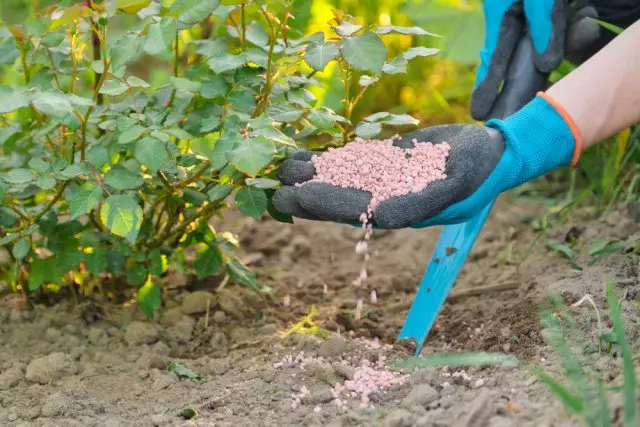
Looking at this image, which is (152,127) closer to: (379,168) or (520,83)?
(379,168)

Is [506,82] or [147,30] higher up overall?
[147,30]

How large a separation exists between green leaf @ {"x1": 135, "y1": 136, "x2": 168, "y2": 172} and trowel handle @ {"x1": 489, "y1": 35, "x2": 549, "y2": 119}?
0.80 meters

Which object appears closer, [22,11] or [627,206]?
[627,206]

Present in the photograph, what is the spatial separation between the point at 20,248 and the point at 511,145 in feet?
3.23

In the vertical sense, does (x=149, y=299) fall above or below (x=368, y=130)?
below

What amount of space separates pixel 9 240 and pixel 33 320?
30 centimetres

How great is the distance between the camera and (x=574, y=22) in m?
1.94

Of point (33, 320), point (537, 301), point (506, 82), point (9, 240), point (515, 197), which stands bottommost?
point (515, 197)

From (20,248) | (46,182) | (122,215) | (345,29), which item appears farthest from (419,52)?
(20,248)

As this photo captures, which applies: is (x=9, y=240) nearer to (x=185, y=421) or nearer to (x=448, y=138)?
(x=185, y=421)

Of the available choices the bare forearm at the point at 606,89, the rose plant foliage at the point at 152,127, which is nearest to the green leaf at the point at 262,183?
the rose plant foliage at the point at 152,127

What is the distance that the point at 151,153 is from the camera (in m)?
1.47

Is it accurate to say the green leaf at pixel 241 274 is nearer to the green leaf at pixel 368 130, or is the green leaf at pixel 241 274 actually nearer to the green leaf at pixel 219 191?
the green leaf at pixel 219 191

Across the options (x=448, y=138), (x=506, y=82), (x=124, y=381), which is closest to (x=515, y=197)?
(x=506, y=82)
